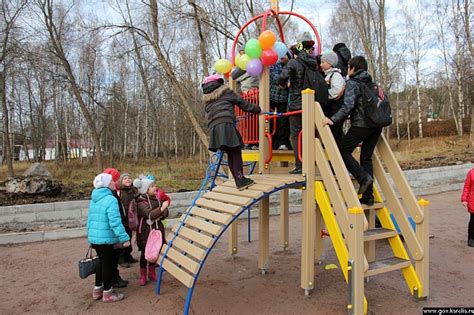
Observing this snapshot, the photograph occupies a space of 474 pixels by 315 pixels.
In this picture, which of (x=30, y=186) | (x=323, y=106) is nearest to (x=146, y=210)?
(x=323, y=106)

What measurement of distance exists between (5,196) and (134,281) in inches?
302

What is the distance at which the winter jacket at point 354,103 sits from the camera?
4.29m

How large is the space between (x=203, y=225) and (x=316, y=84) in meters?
2.08

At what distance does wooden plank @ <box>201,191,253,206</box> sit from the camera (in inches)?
161

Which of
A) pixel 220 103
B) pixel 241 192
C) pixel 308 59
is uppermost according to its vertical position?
pixel 308 59

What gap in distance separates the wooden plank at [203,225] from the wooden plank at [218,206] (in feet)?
0.61

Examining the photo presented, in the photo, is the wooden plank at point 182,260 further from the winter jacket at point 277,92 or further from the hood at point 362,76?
the hood at point 362,76

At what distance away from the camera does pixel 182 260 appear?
4.12 m

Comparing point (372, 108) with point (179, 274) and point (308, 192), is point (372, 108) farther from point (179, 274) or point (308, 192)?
point (179, 274)

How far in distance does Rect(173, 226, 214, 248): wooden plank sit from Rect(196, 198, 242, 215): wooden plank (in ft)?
1.08

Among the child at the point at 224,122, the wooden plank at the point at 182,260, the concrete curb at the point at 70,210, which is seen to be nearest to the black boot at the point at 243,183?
the child at the point at 224,122

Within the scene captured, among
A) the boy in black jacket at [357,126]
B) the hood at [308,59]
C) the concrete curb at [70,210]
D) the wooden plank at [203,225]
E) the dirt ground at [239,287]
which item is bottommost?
the dirt ground at [239,287]

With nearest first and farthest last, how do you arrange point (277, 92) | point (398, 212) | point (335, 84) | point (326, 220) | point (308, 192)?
point (326, 220), point (308, 192), point (398, 212), point (335, 84), point (277, 92)

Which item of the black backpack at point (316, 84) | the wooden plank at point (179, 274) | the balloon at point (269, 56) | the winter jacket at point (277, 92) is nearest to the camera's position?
the wooden plank at point (179, 274)
